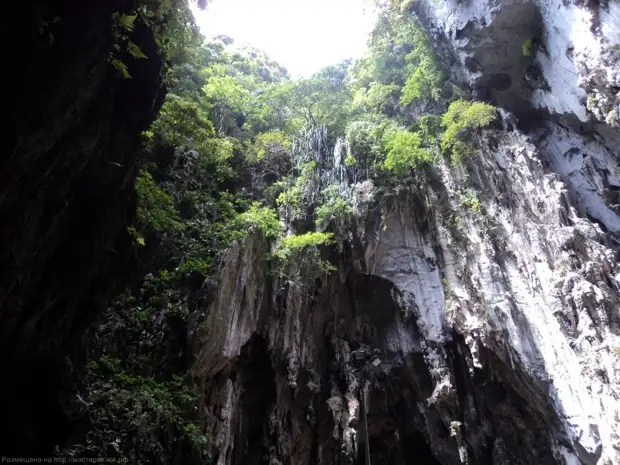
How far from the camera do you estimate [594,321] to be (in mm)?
10680

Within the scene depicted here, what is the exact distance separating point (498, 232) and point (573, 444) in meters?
5.41

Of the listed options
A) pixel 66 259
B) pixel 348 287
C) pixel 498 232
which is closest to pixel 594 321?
pixel 498 232

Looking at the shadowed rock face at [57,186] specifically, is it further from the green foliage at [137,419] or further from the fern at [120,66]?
the green foliage at [137,419]

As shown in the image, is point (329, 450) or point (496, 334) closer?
point (496, 334)

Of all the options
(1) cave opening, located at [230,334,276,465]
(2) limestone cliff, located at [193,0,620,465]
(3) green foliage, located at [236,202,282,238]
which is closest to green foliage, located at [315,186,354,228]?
(2) limestone cliff, located at [193,0,620,465]

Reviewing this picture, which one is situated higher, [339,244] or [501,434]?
[339,244]

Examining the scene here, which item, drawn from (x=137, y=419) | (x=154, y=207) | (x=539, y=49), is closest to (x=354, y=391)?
(x=154, y=207)

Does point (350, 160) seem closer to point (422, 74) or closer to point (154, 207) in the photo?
point (422, 74)

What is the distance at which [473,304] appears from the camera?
12672 millimetres

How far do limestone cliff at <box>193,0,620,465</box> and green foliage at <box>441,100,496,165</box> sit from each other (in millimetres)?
431

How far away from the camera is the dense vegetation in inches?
290

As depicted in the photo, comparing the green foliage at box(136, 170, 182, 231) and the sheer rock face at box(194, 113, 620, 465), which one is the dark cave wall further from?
the green foliage at box(136, 170, 182, 231)

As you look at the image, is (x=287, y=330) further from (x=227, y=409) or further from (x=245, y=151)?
(x=245, y=151)

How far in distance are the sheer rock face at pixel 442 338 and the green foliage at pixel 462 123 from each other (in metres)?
0.47
